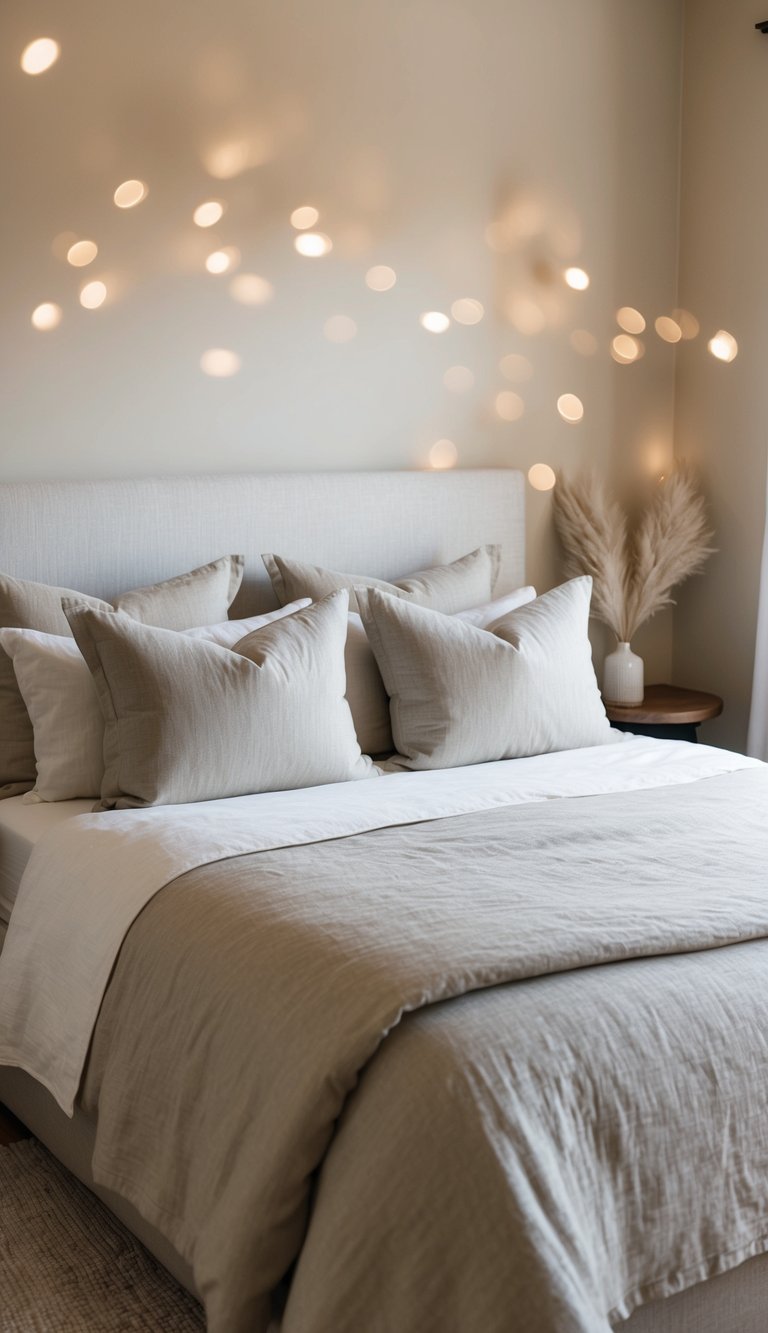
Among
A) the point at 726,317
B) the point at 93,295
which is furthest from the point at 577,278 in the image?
the point at 93,295

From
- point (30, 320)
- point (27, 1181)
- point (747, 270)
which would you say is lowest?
Answer: point (27, 1181)

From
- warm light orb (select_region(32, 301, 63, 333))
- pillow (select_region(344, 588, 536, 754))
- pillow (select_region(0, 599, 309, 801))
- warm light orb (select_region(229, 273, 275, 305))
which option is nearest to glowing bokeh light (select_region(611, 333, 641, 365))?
warm light orb (select_region(229, 273, 275, 305))

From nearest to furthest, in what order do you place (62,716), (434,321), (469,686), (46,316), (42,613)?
(62,716), (42,613), (469,686), (46,316), (434,321)

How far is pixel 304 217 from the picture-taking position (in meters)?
3.33

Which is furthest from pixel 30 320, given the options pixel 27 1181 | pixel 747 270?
pixel 747 270

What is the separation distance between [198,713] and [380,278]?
1545 millimetres

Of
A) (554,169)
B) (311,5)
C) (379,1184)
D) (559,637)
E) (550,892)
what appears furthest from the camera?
(554,169)

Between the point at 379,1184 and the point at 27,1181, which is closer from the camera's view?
the point at 379,1184

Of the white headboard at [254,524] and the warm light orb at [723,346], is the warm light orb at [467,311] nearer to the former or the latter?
the white headboard at [254,524]

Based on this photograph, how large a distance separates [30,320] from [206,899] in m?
1.63

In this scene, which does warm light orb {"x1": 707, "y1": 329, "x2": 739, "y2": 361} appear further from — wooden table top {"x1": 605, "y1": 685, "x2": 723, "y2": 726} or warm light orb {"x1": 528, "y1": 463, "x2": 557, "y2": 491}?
wooden table top {"x1": 605, "y1": 685, "x2": 723, "y2": 726}

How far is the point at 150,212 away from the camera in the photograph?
10.2 ft

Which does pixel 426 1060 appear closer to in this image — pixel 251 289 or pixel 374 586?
pixel 374 586

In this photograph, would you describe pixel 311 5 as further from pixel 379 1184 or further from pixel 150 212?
pixel 379 1184
